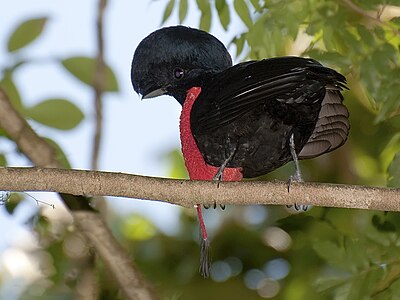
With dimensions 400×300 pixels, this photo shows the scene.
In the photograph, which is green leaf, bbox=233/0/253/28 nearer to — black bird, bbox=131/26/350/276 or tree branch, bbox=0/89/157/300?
black bird, bbox=131/26/350/276

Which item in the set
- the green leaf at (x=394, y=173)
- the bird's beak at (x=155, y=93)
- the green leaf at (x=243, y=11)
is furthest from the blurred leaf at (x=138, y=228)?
the bird's beak at (x=155, y=93)

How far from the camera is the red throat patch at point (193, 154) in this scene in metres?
1.83

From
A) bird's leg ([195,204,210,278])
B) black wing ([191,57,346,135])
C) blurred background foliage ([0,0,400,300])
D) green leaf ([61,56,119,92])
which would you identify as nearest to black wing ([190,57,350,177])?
black wing ([191,57,346,135])

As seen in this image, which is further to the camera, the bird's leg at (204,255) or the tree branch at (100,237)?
the tree branch at (100,237)

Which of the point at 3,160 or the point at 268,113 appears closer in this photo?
the point at 268,113

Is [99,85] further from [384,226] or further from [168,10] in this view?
[384,226]

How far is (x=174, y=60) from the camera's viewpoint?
185 cm

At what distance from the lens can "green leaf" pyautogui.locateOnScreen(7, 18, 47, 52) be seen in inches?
100

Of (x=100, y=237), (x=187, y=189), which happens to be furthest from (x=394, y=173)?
(x=100, y=237)

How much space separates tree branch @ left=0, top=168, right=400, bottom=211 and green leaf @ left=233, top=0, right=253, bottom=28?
64cm

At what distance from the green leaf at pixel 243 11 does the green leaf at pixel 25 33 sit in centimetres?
62

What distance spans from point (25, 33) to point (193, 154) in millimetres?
893

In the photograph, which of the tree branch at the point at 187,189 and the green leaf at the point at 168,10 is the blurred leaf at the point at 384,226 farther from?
the green leaf at the point at 168,10

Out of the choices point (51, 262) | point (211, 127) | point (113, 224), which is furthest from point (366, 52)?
point (113, 224)
